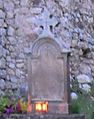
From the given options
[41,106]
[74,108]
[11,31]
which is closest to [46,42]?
[41,106]

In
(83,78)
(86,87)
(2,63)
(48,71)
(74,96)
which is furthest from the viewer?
(83,78)

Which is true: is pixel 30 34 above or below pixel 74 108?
above

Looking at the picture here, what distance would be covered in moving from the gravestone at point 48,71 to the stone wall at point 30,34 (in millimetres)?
2405

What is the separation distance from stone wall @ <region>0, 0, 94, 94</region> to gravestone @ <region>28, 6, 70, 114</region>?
2.41m

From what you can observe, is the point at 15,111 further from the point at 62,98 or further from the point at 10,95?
the point at 10,95

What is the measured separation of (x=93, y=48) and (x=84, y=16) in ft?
2.53

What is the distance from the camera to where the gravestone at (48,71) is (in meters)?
10.2

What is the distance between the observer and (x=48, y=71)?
1040 cm

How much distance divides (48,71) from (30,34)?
9.49 feet

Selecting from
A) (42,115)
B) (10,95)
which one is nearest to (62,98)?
(42,115)

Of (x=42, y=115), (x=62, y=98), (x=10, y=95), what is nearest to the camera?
(x=42, y=115)

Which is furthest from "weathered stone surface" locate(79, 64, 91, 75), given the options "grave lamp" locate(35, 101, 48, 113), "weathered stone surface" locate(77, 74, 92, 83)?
"grave lamp" locate(35, 101, 48, 113)

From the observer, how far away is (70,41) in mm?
13469

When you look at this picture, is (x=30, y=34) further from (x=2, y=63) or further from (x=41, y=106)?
(x=41, y=106)
